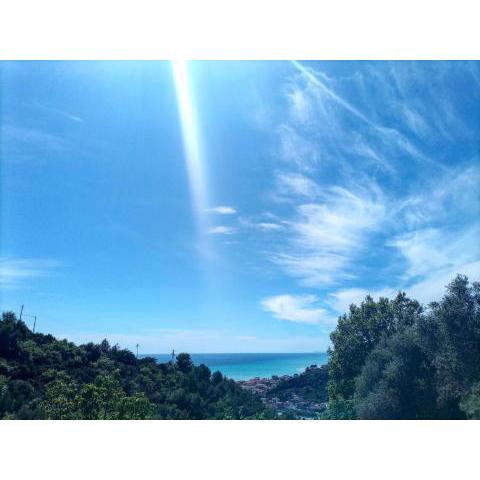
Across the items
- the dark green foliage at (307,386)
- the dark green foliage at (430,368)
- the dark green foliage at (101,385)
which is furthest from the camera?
the dark green foliage at (307,386)

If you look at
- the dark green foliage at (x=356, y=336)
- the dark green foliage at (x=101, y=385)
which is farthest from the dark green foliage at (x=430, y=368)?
the dark green foliage at (x=101, y=385)

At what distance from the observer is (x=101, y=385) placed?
11.0 m

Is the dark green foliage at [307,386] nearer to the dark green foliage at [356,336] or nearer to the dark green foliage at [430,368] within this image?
the dark green foliage at [356,336]

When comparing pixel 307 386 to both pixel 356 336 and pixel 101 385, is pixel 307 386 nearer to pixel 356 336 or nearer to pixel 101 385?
pixel 356 336

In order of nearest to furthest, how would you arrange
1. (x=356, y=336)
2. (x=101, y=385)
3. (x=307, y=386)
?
(x=101, y=385) → (x=356, y=336) → (x=307, y=386)

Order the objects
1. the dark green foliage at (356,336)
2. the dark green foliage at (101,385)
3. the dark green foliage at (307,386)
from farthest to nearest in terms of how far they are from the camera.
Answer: the dark green foliage at (307,386)
the dark green foliage at (356,336)
the dark green foliage at (101,385)

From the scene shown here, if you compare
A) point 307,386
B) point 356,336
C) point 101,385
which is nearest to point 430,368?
point 356,336

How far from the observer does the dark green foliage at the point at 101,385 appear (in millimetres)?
10016

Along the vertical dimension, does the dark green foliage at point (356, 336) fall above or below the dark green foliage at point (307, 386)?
above

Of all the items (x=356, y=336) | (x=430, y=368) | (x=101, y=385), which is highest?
(x=356, y=336)
